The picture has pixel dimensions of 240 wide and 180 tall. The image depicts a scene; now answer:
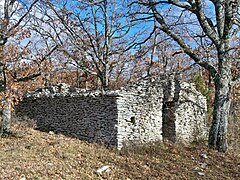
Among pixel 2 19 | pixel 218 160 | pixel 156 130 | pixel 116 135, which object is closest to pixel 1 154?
pixel 116 135

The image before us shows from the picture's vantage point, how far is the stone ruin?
1008 cm

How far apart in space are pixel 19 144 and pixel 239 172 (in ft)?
23.5

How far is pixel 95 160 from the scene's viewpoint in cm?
850

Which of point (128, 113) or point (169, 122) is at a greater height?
point (128, 113)

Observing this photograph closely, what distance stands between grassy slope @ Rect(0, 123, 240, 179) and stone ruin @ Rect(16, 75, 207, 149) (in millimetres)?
635

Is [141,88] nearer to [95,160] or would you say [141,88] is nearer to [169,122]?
[169,122]

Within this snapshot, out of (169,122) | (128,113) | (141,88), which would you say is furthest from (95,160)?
(169,122)

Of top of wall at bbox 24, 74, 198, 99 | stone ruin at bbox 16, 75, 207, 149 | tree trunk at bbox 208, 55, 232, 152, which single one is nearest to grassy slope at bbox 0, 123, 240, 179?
tree trunk at bbox 208, 55, 232, 152

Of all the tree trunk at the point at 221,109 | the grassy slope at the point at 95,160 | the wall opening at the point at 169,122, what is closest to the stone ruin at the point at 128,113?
the wall opening at the point at 169,122

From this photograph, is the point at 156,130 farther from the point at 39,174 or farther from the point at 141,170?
the point at 39,174

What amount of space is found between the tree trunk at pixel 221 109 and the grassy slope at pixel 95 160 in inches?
18.9

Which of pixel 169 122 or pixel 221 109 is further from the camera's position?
pixel 169 122

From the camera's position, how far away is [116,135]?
9.83m

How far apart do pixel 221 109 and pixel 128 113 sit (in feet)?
11.5
